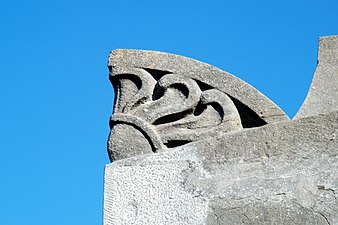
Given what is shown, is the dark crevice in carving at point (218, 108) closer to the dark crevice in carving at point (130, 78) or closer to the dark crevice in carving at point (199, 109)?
the dark crevice in carving at point (199, 109)

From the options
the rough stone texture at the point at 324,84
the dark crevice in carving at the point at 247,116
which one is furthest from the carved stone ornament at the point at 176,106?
the rough stone texture at the point at 324,84

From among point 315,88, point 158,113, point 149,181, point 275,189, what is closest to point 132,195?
point 149,181

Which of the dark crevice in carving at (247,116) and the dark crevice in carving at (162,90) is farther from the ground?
the dark crevice in carving at (162,90)

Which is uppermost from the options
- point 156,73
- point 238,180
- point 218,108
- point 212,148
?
point 156,73

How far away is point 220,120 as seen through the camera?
4.09 m

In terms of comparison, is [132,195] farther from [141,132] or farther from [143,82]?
[143,82]

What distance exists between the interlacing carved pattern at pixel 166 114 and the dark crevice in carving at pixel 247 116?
0.09 ft

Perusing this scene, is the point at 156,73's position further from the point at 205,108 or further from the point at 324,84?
the point at 324,84

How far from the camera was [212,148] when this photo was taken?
3971 mm

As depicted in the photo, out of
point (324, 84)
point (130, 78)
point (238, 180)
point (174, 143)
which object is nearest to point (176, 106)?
point (174, 143)

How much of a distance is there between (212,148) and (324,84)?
2.01ft

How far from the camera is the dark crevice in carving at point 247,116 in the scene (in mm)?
4062

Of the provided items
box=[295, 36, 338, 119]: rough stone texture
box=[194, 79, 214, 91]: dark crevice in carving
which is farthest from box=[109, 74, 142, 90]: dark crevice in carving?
box=[295, 36, 338, 119]: rough stone texture

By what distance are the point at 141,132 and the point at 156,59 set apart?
371 millimetres
